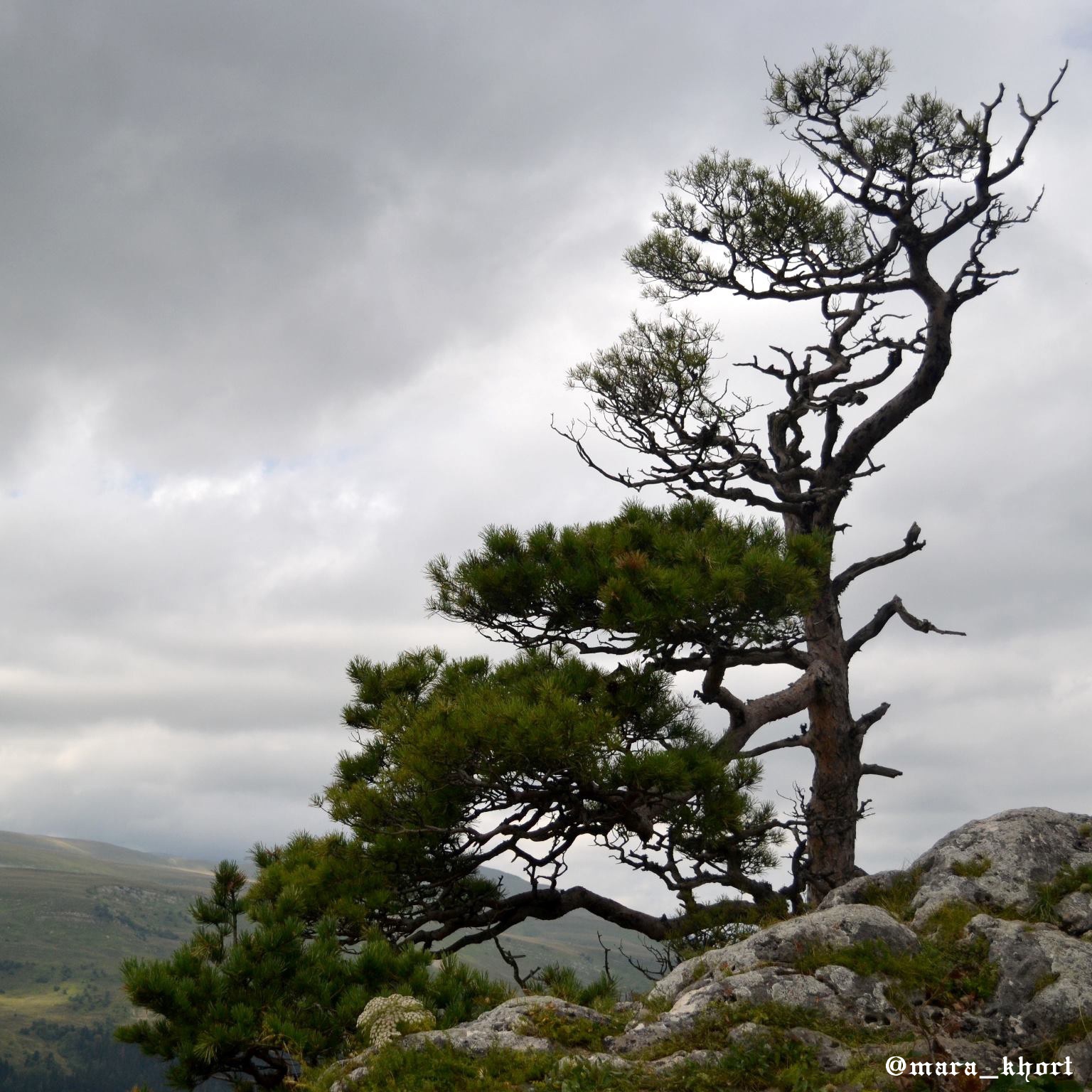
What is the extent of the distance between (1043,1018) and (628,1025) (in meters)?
2.97

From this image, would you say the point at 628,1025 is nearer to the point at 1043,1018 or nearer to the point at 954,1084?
the point at 954,1084

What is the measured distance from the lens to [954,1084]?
6.19 meters

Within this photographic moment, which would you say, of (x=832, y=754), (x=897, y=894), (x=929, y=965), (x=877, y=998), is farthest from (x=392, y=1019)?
(x=832, y=754)

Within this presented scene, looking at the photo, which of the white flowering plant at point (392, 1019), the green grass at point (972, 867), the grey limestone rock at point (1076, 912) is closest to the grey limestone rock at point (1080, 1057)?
the grey limestone rock at point (1076, 912)

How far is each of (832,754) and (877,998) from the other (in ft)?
29.1

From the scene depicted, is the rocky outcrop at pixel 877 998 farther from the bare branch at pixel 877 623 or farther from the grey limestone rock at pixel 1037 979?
the bare branch at pixel 877 623

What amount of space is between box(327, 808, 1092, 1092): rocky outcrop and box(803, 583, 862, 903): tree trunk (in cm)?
651

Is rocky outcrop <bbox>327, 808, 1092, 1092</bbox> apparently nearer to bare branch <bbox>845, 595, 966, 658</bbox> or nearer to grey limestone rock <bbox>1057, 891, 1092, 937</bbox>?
grey limestone rock <bbox>1057, 891, 1092, 937</bbox>

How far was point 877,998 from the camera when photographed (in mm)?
7457

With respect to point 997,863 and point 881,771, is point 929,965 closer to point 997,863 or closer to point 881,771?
point 997,863

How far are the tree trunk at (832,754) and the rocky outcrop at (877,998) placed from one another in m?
6.51

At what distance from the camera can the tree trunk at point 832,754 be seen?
50.4 ft

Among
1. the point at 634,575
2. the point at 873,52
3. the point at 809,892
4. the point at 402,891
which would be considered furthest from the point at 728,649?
the point at 873,52

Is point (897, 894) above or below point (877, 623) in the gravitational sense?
below
